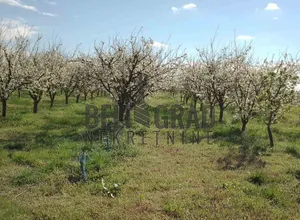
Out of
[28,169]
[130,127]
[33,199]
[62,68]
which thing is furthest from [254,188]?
[62,68]

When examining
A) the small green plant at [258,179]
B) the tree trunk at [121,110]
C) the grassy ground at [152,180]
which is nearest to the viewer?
the grassy ground at [152,180]

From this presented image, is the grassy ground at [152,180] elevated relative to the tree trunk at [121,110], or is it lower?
lower

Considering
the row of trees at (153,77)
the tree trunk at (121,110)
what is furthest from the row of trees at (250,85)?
the tree trunk at (121,110)

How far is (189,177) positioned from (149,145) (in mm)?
4379

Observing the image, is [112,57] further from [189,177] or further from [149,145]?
[189,177]

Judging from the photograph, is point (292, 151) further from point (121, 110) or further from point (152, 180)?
point (121, 110)

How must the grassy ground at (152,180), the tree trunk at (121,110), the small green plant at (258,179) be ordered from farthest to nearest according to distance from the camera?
the tree trunk at (121,110)
the small green plant at (258,179)
the grassy ground at (152,180)

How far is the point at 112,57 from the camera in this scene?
54.6 feet

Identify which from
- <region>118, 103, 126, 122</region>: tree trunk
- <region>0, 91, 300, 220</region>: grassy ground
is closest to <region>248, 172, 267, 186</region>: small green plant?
<region>0, 91, 300, 220</region>: grassy ground

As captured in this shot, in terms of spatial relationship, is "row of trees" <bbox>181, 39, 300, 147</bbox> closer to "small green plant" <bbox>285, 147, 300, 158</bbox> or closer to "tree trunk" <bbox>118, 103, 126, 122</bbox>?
"small green plant" <bbox>285, 147, 300, 158</bbox>

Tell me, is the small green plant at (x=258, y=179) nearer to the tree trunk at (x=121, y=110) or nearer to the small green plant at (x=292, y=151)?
the small green plant at (x=292, y=151)

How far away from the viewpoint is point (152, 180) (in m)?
8.65

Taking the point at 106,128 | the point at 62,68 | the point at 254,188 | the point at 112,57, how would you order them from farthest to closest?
the point at 62,68 < the point at 112,57 < the point at 106,128 < the point at 254,188

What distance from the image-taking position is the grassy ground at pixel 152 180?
263 inches
